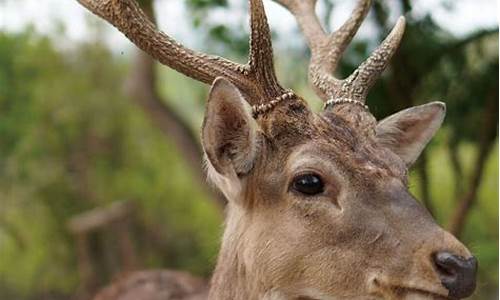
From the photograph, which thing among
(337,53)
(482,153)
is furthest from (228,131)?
(482,153)

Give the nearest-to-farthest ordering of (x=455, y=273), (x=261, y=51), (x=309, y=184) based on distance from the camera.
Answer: (x=455, y=273) → (x=309, y=184) → (x=261, y=51)

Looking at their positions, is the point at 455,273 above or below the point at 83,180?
above

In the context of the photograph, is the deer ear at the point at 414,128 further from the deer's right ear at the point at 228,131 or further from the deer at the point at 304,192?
the deer's right ear at the point at 228,131

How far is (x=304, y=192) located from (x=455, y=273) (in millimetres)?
694

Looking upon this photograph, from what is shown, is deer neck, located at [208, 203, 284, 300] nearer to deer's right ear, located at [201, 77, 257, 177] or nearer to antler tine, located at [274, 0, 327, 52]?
deer's right ear, located at [201, 77, 257, 177]

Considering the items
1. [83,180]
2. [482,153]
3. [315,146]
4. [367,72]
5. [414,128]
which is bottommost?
[83,180]

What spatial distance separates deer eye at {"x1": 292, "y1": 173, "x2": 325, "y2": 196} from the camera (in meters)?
3.75

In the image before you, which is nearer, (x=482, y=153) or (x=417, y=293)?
(x=417, y=293)

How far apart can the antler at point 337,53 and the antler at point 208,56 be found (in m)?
0.40

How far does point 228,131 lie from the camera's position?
3.88 meters

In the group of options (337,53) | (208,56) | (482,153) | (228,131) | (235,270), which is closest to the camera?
(228,131)

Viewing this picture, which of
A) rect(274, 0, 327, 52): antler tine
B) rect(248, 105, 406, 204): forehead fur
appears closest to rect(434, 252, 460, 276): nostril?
rect(248, 105, 406, 204): forehead fur

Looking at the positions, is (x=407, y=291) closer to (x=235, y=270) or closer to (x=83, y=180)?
(x=235, y=270)

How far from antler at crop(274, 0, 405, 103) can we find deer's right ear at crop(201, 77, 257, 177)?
25.0 inches
